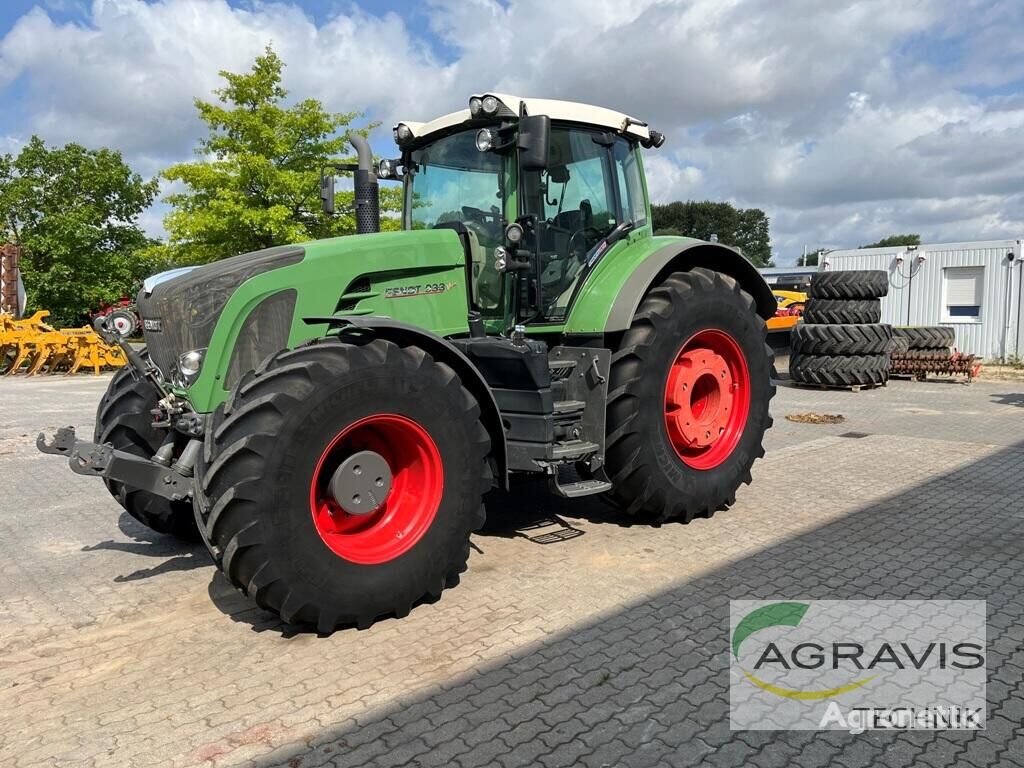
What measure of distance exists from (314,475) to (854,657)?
8.07 feet

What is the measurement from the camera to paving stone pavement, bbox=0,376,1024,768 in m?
2.67

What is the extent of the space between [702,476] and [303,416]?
300cm

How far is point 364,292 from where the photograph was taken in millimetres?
4254

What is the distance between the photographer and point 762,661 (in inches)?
127

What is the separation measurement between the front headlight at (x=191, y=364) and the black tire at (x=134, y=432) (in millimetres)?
678

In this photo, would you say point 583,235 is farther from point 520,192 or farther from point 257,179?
point 257,179

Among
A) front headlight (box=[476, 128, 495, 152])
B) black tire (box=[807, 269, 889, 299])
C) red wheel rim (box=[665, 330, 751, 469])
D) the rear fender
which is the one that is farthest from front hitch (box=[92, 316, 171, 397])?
black tire (box=[807, 269, 889, 299])

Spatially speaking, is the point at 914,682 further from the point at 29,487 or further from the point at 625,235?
the point at 29,487

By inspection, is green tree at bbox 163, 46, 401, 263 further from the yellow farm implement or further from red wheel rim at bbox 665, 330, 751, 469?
red wheel rim at bbox 665, 330, 751, 469

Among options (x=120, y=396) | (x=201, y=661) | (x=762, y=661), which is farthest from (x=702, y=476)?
(x=120, y=396)

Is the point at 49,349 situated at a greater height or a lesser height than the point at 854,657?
greater

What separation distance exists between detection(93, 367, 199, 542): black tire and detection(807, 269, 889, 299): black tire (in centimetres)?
1153

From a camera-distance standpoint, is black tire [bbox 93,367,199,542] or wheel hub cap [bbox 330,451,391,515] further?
black tire [bbox 93,367,199,542]

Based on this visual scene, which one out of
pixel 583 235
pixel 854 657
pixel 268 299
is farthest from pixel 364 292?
pixel 854 657
